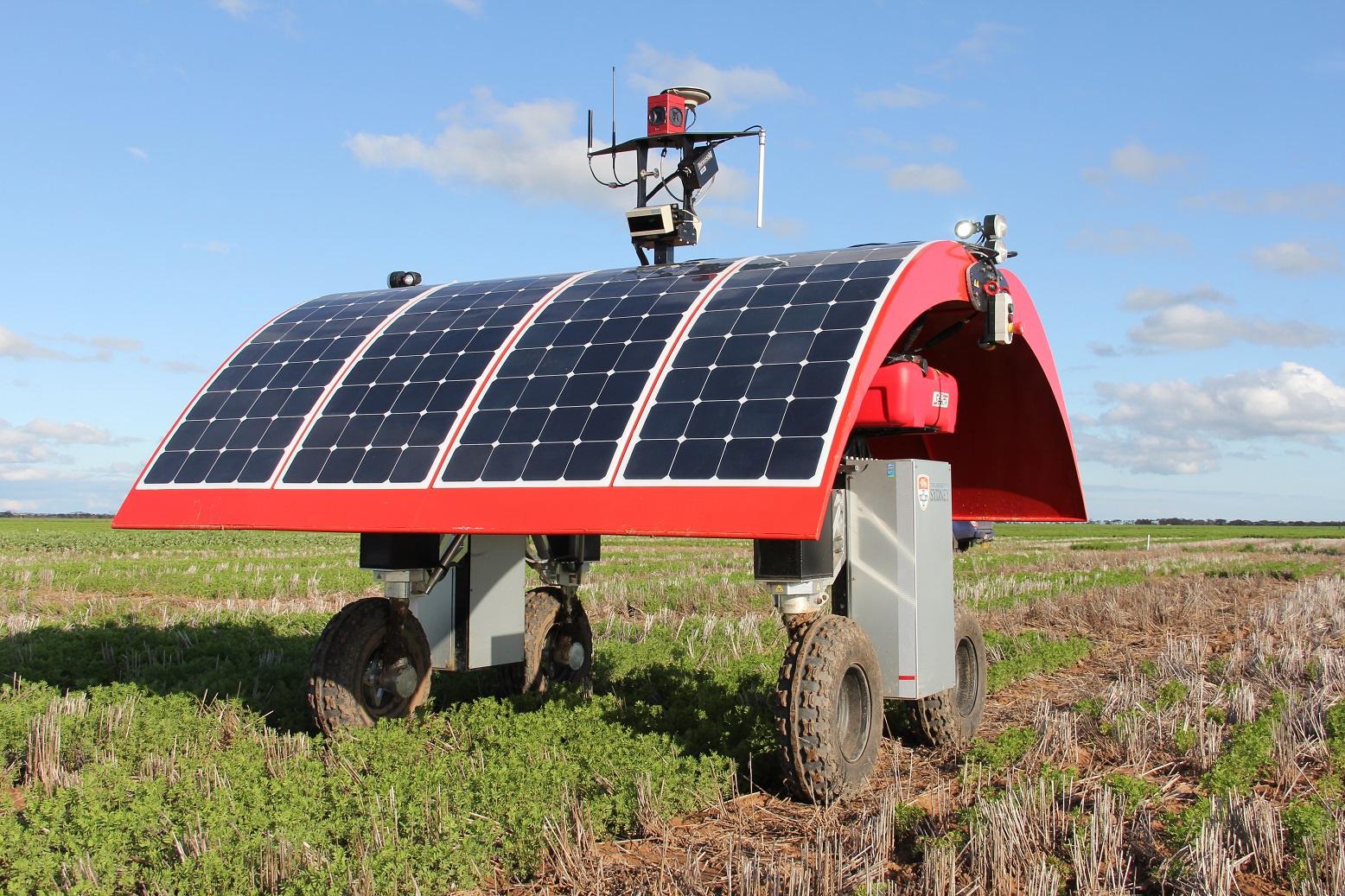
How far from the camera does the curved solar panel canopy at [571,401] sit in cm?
746

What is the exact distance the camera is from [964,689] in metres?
10.5

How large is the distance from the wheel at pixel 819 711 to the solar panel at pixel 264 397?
14.7ft

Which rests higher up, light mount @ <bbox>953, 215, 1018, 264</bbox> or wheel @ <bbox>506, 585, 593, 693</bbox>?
light mount @ <bbox>953, 215, 1018, 264</bbox>

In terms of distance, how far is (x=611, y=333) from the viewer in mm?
9148

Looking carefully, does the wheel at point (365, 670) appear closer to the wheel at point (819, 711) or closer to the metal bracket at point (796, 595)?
the metal bracket at point (796, 595)

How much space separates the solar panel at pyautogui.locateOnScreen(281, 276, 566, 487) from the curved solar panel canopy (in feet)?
0.07

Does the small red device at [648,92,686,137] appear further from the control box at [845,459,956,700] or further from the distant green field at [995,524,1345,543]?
the distant green field at [995,524,1345,543]

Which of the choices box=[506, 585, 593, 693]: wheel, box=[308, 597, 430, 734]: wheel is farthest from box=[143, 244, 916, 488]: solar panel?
box=[506, 585, 593, 693]: wheel

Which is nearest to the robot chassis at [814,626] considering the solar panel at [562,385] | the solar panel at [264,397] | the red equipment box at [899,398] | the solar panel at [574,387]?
the red equipment box at [899,398]

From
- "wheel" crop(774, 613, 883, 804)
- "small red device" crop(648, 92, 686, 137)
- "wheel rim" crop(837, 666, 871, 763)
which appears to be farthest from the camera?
"small red device" crop(648, 92, 686, 137)

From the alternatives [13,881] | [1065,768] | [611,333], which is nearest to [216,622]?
[611,333]

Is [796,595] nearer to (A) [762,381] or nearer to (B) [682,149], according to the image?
(A) [762,381]

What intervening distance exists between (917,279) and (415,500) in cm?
403

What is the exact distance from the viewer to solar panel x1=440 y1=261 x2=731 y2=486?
26.6 feet
